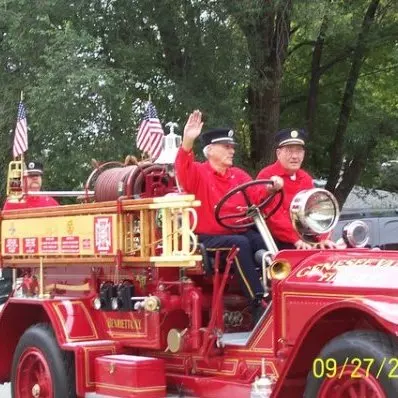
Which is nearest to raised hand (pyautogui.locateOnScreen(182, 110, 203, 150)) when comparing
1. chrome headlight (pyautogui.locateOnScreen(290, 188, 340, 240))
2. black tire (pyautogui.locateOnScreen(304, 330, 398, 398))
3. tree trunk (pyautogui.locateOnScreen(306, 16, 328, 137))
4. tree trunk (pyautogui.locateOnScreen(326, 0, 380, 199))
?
chrome headlight (pyautogui.locateOnScreen(290, 188, 340, 240))

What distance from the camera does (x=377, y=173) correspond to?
1878cm

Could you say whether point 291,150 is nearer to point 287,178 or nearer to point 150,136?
point 287,178

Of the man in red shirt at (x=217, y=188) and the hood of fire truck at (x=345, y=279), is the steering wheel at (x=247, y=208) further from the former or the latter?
the hood of fire truck at (x=345, y=279)

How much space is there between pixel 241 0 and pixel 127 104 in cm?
245

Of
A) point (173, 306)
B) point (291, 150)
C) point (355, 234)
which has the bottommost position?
point (173, 306)

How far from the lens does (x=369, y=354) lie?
167 inches

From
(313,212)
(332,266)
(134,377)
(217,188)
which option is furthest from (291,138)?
(134,377)

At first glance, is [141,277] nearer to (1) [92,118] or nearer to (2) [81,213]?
(2) [81,213]

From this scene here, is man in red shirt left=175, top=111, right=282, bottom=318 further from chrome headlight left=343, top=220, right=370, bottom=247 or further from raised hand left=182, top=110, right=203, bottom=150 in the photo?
chrome headlight left=343, top=220, right=370, bottom=247

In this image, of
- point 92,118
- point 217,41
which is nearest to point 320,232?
point 92,118

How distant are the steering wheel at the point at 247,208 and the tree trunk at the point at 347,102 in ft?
39.2

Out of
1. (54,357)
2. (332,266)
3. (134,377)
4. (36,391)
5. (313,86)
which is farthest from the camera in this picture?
(313,86)
